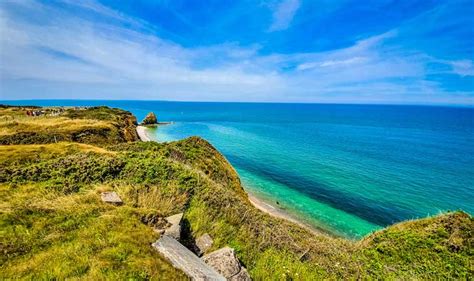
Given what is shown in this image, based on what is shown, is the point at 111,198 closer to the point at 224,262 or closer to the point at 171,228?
the point at 171,228

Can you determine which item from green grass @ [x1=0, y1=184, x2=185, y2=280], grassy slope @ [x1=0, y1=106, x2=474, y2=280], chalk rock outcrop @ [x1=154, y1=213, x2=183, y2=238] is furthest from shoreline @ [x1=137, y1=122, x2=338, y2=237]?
green grass @ [x1=0, y1=184, x2=185, y2=280]

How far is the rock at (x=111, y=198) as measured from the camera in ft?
30.2

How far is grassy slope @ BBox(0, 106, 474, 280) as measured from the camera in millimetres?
5797

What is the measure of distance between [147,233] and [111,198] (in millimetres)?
3485

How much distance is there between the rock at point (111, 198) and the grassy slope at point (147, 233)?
0.34 metres

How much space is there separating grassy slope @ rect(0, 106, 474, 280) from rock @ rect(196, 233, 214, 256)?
38 cm

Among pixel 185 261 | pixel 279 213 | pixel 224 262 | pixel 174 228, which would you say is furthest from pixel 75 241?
pixel 279 213

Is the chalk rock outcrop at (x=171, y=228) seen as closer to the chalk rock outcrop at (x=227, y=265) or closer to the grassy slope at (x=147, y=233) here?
the grassy slope at (x=147, y=233)

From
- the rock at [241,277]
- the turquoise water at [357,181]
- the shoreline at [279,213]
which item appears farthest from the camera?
the turquoise water at [357,181]

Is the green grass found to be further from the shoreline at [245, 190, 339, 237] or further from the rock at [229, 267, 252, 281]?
the shoreline at [245, 190, 339, 237]

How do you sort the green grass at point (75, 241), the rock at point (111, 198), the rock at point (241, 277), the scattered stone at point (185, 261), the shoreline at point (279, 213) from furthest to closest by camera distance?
the shoreline at point (279, 213)
the rock at point (111, 198)
the rock at point (241, 277)
the scattered stone at point (185, 261)
the green grass at point (75, 241)

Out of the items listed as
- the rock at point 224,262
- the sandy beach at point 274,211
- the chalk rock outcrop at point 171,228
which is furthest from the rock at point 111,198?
the sandy beach at point 274,211

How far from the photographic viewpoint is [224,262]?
6715 mm

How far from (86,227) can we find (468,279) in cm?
1559
